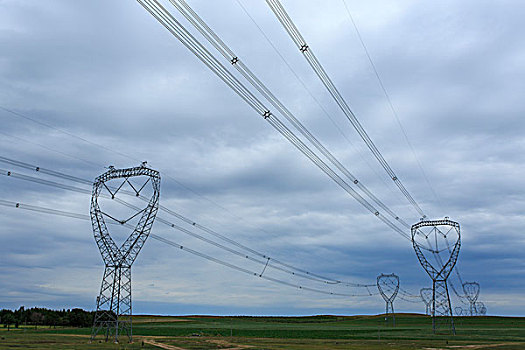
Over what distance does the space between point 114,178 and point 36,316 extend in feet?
494

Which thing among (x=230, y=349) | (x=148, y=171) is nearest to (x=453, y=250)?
(x=230, y=349)

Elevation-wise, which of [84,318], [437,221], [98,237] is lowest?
[84,318]

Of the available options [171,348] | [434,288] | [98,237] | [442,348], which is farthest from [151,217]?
[434,288]

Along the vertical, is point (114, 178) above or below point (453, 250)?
above

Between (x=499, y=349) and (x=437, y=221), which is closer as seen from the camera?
(x=499, y=349)

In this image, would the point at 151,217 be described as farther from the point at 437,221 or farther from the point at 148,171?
the point at 437,221

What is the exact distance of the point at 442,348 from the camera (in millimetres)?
61344

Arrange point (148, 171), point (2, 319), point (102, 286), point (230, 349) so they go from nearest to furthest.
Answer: point (230, 349) → point (102, 286) → point (148, 171) → point (2, 319)

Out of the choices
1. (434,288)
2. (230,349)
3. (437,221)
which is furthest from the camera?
(437,221)

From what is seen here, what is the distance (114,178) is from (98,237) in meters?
11.1

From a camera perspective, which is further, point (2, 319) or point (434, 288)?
point (2, 319)

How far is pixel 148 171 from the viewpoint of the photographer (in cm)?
7431

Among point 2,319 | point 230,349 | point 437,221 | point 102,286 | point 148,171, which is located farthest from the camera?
point 2,319

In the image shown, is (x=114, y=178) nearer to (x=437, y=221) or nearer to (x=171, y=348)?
(x=171, y=348)
